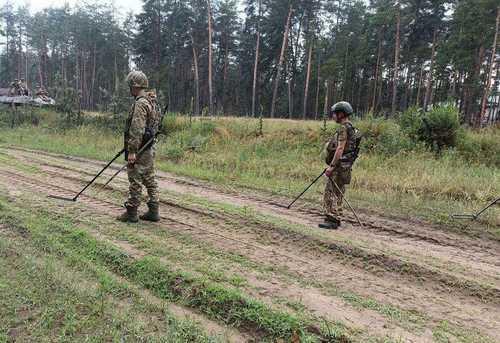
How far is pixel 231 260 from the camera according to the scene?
172 inches

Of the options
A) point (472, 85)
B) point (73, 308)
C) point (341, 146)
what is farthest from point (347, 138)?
point (472, 85)

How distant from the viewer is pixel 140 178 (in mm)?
5688

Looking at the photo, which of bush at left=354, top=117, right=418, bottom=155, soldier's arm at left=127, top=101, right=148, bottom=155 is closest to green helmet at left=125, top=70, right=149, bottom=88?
soldier's arm at left=127, top=101, right=148, bottom=155

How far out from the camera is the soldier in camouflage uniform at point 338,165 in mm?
5996

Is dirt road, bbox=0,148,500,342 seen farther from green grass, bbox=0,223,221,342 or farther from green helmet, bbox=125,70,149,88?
green helmet, bbox=125,70,149,88

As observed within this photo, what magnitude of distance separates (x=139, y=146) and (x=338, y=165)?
3.23m

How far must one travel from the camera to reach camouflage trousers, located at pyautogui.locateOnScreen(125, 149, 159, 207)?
563 centimetres

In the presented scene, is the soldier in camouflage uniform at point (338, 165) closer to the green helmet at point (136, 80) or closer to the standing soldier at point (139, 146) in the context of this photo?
the standing soldier at point (139, 146)

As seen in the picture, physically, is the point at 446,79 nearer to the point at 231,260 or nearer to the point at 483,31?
the point at 483,31

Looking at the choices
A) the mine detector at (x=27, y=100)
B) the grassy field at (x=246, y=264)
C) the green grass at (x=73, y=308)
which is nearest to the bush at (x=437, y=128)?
the grassy field at (x=246, y=264)

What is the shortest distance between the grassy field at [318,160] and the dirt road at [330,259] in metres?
1.34

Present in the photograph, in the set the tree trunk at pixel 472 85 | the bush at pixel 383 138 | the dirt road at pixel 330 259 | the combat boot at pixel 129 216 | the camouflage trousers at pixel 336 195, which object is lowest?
the dirt road at pixel 330 259

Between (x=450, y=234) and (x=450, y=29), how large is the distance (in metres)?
31.1

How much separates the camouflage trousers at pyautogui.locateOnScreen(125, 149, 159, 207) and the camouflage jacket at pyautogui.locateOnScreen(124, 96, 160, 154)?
221mm
